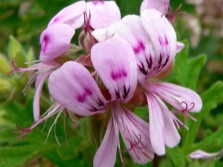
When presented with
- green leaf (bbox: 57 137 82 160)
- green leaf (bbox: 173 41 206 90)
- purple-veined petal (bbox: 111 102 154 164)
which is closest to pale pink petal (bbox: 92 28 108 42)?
purple-veined petal (bbox: 111 102 154 164)

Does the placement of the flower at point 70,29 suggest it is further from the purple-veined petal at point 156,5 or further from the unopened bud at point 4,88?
the unopened bud at point 4,88

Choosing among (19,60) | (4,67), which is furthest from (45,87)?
(19,60)

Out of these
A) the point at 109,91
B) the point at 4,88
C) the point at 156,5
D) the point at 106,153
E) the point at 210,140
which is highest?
the point at 156,5

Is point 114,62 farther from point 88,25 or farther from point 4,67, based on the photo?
point 4,67

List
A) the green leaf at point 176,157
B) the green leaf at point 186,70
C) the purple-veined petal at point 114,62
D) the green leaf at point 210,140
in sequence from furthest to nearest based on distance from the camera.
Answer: the green leaf at point 186,70 < the green leaf at point 210,140 < the green leaf at point 176,157 < the purple-veined petal at point 114,62

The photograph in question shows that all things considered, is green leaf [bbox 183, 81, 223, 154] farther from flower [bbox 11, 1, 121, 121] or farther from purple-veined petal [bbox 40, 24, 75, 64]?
purple-veined petal [bbox 40, 24, 75, 64]

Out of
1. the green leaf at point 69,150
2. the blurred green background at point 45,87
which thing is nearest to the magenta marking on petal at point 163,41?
the blurred green background at point 45,87

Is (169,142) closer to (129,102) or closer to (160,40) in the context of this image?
(129,102)
